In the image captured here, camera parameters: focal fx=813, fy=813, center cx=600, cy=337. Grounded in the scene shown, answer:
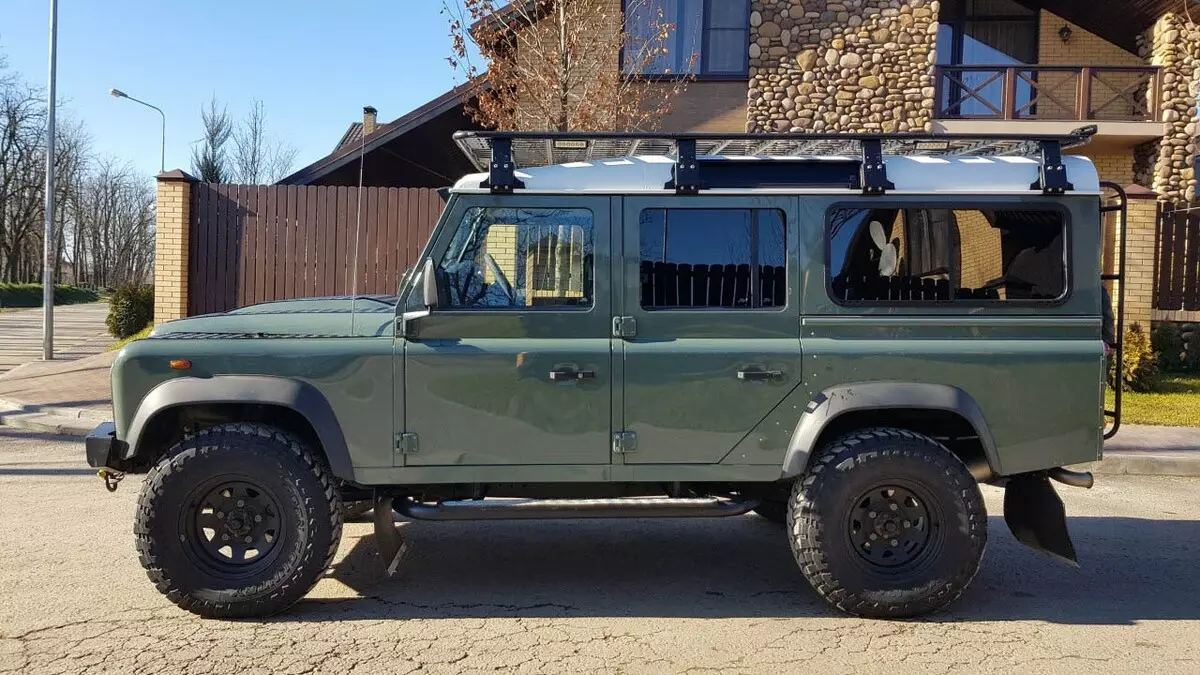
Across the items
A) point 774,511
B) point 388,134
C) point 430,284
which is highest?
point 388,134

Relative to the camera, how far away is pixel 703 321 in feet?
13.3

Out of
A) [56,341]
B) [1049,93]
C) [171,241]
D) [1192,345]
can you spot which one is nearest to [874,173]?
[171,241]

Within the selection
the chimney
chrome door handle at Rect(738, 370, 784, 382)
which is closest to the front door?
chrome door handle at Rect(738, 370, 784, 382)

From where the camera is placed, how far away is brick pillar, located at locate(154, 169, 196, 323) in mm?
12203

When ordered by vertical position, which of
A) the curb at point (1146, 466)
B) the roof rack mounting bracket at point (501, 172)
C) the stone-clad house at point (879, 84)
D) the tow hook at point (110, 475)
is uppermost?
the stone-clad house at point (879, 84)

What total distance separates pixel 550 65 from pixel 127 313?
1264 centimetres

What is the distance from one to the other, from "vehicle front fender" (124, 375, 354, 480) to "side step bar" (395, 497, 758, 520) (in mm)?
471

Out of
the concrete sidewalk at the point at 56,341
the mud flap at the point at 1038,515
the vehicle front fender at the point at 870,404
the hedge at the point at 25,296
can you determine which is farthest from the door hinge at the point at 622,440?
the hedge at the point at 25,296

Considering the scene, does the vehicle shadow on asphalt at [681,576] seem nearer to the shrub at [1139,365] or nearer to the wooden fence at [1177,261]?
the shrub at [1139,365]

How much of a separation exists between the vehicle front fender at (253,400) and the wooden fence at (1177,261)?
525 inches

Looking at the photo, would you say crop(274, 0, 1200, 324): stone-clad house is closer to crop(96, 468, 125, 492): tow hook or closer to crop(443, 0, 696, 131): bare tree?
crop(443, 0, 696, 131): bare tree

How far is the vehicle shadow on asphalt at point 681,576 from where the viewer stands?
4.15 metres

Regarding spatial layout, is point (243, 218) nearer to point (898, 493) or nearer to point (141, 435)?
point (141, 435)

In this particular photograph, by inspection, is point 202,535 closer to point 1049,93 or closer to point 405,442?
point 405,442
